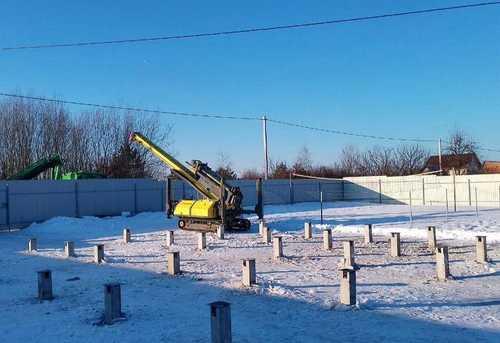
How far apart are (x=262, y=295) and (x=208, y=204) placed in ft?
43.7

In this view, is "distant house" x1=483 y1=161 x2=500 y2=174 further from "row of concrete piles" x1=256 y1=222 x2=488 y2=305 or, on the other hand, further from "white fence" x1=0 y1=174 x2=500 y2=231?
"row of concrete piles" x1=256 y1=222 x2=488 y2=305

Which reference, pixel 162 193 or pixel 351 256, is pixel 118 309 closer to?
pixel 351 256

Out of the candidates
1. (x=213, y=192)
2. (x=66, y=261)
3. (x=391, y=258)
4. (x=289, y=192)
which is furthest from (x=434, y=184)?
(x=66, y=261)

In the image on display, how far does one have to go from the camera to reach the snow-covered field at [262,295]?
7680mm

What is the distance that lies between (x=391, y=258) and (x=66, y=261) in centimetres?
859

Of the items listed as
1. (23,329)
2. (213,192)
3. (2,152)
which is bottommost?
(23,329)

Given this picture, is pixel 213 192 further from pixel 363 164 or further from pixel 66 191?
pixel 363 164

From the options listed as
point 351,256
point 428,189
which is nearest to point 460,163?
point 428,189

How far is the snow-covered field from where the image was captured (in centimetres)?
768

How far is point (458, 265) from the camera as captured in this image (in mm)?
13031

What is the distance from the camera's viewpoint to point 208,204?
76.4ft

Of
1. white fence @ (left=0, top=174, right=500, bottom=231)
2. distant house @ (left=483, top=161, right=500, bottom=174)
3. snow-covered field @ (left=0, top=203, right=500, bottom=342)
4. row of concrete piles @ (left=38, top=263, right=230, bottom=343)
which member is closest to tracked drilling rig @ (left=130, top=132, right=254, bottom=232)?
snow-covered field @ (left=0, top=203, right=500, bottom=342)

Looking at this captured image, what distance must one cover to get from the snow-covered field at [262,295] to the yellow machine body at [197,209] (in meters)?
4.28

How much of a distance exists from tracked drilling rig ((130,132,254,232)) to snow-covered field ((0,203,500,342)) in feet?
12.9
